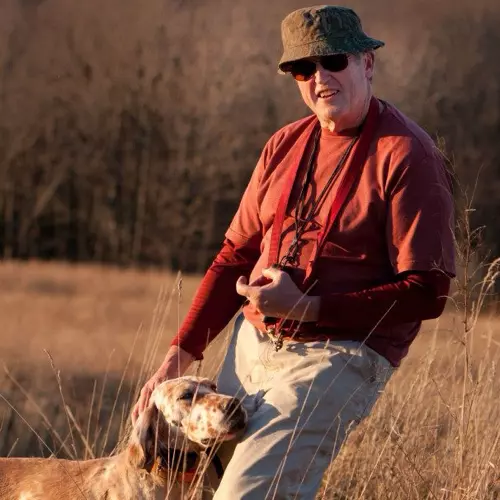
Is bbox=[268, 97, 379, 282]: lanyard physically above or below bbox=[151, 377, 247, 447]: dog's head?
above

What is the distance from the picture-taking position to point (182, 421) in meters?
3.92

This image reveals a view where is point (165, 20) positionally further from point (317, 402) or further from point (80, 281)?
point (317, 402)

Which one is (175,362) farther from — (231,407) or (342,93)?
(342,93)

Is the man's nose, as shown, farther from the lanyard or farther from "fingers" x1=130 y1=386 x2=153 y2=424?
"fingers" x1=130 y1=386 x2=153 y2=424

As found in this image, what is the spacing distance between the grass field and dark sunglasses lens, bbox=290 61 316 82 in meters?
0.88

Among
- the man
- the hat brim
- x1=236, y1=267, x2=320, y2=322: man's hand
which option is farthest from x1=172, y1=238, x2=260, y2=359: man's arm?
the hat brim

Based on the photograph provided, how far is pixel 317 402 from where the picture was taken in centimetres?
383

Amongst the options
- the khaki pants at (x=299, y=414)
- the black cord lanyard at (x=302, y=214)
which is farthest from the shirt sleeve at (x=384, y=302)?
the black cord lanyard at (x=302, y=214)

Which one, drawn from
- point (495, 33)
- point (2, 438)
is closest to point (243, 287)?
point (2, 438)

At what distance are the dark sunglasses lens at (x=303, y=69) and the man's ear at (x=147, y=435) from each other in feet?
3.90

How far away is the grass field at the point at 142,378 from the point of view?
4.68 meters

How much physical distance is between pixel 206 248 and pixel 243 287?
15601mm

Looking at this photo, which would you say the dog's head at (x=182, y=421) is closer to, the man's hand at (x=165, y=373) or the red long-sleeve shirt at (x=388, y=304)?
the man's hand at (x=165, y=373)

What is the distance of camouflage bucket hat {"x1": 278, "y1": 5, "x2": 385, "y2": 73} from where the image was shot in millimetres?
A: 4008
